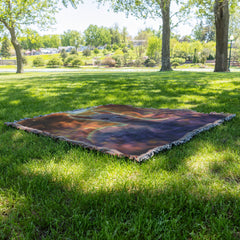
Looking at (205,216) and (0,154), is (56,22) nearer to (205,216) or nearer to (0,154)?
(0,154)

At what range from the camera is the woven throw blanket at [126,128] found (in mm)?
2494

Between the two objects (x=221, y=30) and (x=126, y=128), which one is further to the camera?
(x=221, y=30)

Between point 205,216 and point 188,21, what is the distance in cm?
1975

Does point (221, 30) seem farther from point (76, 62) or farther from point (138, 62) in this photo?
point (76, 62)

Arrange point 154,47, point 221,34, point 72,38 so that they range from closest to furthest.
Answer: point 221,34
point 154,47
point 72,38

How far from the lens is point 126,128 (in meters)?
3.21

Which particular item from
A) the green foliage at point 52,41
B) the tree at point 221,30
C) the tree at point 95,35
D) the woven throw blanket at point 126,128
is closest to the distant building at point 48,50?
the green foliage at point 52,41

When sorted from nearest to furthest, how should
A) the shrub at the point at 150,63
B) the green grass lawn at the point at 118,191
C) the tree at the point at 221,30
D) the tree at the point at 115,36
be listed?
1. the green grass lawn at the point at 118,191
2. the tree at the point at 221,30
3. the shrub at the point at 150,63
4. the tree at the point at 115,36

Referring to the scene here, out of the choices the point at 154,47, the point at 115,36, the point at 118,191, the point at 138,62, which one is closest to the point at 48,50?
the point at 115,36

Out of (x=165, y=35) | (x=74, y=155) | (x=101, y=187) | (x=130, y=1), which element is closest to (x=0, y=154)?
(x=74, y=155)

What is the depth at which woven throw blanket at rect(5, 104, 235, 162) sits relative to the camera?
2494 mm

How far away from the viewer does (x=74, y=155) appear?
2324 mm

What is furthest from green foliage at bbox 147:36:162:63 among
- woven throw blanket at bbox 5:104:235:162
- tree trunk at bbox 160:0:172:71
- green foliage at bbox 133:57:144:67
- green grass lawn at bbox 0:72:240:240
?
green grass lawn at bbox 0:72:240:240

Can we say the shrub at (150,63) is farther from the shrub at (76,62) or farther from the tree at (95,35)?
the tree at (95,35)
